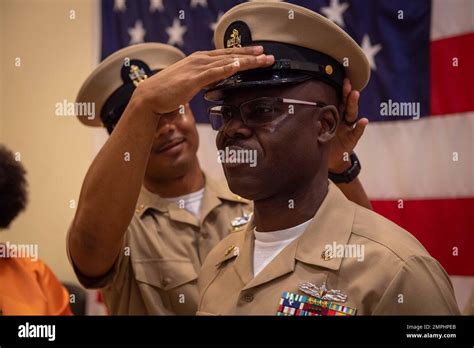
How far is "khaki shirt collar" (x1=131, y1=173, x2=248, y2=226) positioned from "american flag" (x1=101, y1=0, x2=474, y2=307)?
38cm

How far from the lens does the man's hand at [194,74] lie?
1.19 metres

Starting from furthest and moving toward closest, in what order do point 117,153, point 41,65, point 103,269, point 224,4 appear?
point 41,65
point 224,4
point 103,269
point 117,153

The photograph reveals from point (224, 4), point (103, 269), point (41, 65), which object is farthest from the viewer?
point (41, 65)

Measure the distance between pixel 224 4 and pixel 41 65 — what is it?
1.82ft

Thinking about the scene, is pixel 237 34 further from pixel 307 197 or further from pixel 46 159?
pixel 46 159

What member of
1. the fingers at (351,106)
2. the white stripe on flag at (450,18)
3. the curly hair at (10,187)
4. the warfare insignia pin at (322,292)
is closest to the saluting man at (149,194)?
the fingers at (351,106)

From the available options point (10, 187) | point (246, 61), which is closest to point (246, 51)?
point (246, 61)

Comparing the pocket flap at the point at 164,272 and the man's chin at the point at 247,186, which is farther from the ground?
the man's chin at the point at 247,186

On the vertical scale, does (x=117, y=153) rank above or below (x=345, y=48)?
below

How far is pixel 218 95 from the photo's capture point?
1243 millimetres

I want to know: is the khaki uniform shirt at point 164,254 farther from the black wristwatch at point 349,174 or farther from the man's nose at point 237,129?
the man's nose at point 237,129

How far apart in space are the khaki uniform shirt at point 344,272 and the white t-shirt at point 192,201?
324mm

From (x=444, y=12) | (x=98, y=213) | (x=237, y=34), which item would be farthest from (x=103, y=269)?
(x=444, y=12)
